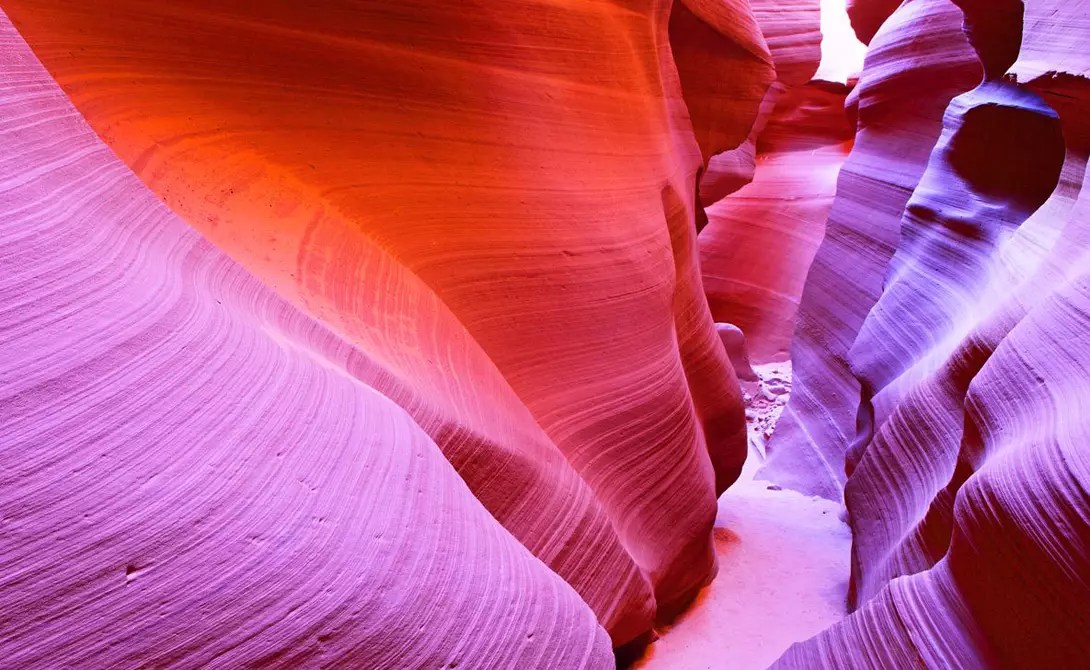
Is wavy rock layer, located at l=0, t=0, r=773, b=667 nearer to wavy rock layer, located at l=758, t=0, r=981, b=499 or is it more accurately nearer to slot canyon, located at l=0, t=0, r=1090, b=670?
slot canyon, located at l=0, t=0, r=1090, b=670

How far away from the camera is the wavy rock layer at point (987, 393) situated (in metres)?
2.00

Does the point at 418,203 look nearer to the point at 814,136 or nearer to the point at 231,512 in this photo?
the point at 231,512

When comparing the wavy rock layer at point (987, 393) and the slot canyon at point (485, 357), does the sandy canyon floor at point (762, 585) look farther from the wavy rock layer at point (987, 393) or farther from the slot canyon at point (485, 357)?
the wavy rock layer at point (987, 393)

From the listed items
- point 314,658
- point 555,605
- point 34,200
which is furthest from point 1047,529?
point 34,200

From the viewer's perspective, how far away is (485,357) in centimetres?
276

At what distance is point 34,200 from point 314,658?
947mm

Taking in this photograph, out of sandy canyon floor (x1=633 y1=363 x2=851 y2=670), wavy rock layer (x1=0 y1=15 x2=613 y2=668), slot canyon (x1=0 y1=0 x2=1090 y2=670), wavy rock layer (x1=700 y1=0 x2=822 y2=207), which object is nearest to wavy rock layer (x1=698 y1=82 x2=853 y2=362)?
wavy rock layer (x1=700 y1=0 x2=822 y2=207)

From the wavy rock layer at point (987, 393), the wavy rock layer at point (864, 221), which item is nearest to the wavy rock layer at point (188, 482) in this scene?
the wavy rock layer at point (987, 393)

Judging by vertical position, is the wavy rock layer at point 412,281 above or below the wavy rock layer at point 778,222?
above

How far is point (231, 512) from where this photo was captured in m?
1.22

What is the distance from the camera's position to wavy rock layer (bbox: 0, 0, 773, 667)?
1317 millimetres

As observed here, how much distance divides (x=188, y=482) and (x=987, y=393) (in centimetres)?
251

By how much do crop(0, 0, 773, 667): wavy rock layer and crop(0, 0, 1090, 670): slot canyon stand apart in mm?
10

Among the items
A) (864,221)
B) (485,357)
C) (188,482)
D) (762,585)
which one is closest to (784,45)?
(864,221)
